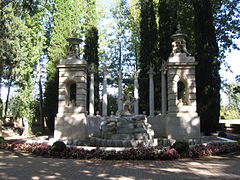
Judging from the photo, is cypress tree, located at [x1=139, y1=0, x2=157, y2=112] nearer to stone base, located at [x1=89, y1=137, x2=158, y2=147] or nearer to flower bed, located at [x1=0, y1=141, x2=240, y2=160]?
stone base, located at [x1=89, y1=137, x2=158, y2=147]

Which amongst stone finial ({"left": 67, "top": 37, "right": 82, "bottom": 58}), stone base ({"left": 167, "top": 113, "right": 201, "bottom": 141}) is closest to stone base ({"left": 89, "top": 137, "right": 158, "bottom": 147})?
stone base ({"left": 167, "top": 113, "right": 201, "bottom": 141})

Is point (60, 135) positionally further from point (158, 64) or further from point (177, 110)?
point (158, 64)

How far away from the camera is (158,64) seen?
22969 mm

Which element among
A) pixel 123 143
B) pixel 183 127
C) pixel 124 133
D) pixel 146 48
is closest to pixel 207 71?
pixel 183 127

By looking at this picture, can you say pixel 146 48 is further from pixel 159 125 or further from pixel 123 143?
pixel 123 143

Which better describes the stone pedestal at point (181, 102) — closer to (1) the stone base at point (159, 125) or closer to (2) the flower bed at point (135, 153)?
(1) the stone base at point (159, 125)

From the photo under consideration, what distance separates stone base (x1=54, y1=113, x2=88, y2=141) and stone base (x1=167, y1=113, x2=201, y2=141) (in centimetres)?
564

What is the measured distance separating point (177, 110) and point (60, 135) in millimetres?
7982

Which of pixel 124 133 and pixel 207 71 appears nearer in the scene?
pixel 124 133

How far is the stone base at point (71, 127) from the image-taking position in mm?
14656

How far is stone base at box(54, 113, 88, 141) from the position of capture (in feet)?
48.1

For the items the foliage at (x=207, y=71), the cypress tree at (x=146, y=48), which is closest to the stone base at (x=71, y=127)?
the cypress tree at (x=146, y=48)

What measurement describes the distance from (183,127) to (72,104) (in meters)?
7.63

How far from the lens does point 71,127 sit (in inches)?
582
